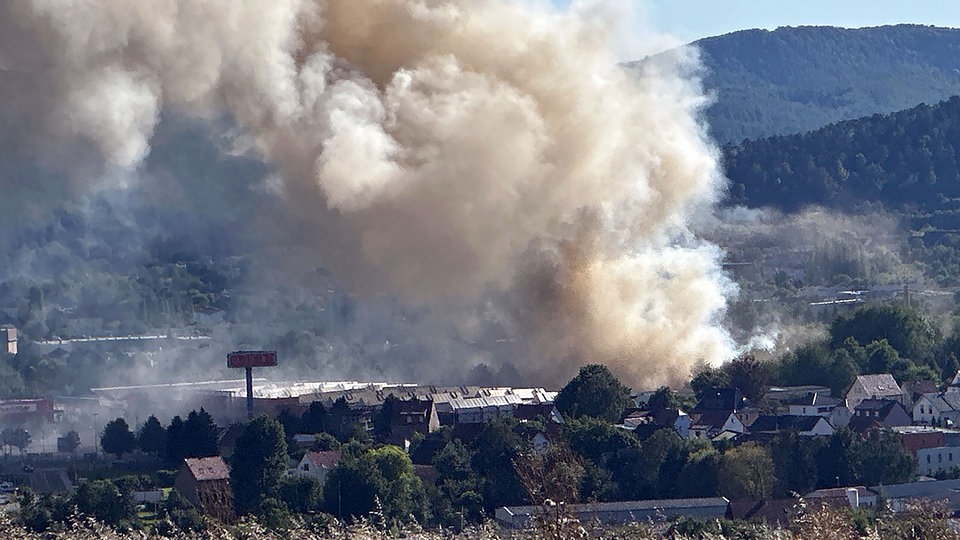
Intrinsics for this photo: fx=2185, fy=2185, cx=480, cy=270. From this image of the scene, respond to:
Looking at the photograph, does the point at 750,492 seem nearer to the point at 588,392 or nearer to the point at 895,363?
the point at 588,392

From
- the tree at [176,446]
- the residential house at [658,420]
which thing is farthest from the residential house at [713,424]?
the tree at [176,446]

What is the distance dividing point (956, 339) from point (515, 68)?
21.1m

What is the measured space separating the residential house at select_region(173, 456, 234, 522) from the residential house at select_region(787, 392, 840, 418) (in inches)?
714

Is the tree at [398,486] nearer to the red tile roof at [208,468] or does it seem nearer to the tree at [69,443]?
the red tile roof at [208,468]

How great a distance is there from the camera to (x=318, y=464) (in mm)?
57594

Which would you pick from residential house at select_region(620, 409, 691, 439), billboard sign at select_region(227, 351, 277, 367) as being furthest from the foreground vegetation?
billboard sign at select_region(227, 351, 277, 367)

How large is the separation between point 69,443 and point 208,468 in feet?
65.8

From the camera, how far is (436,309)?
7825 cm

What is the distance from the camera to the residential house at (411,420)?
64.8m

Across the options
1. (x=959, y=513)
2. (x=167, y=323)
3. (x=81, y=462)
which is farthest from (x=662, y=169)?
(x=167, y=323)

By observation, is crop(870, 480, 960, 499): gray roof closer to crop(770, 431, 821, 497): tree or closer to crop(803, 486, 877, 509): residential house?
crop(803, 486, 877, 509): residential house

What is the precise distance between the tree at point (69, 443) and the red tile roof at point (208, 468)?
1667cm

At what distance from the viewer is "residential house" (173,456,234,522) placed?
173 feet

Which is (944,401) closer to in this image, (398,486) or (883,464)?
(883,464)
